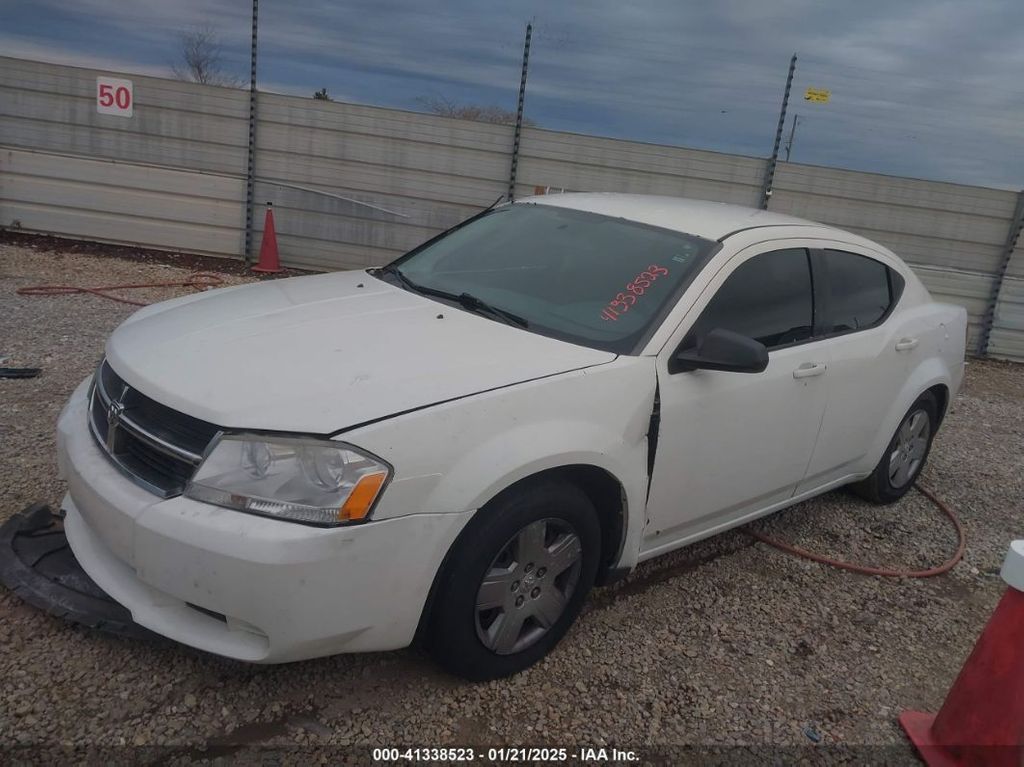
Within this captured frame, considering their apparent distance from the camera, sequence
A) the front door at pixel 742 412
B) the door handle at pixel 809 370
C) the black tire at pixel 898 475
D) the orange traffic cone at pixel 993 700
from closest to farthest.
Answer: the orange traffic cone at pixel 993 700, the front door at pixel 742 412, the door handle at pixel 809 370, the black tire at pixel 898 475

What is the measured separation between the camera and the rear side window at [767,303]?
3.23 m

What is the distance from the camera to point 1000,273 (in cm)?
1082

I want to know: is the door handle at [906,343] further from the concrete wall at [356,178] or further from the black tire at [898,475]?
the concrete wall at [356,178]

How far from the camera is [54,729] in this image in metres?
2.37

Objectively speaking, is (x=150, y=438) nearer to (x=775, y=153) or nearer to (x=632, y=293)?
(x=632, y=293)

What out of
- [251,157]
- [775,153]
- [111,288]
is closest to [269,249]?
[251,157]

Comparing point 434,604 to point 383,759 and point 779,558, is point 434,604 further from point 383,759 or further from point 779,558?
point 779,558

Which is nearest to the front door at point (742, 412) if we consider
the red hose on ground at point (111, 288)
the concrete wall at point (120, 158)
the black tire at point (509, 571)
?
the black tire at point (509, 571)

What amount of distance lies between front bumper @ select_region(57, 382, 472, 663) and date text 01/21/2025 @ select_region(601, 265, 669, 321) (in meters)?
1.14

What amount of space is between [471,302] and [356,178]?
830cm

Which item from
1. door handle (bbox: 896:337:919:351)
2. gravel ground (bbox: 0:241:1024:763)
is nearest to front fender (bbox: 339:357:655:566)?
gravel ground (bbox: 0:241:1024:763)

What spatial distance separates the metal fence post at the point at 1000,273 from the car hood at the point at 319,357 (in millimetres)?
9950

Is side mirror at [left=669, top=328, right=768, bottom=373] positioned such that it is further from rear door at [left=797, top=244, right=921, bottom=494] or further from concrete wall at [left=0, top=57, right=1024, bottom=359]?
concrete wall at [left=0, top=57, right=1024, bottom=359]

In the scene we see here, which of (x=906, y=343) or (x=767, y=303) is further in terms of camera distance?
(x=906, y=343)
